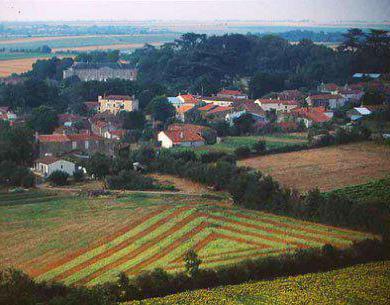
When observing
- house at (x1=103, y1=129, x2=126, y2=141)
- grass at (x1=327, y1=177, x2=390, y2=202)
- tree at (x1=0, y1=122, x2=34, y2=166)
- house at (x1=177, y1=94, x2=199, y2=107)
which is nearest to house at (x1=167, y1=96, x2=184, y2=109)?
house at (x1=177, y1=94, x2=199, y2=107)

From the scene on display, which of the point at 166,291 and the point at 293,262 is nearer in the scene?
the point at 166,291

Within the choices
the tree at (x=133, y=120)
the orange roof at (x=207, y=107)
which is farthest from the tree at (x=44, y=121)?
the orange roof at (x=207, y=107)

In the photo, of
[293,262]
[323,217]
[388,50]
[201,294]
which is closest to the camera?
[201,294]

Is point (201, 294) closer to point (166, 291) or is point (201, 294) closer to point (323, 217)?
point (166, 291)

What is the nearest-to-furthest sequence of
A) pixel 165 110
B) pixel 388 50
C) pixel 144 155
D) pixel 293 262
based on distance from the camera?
pixel 293 262
pixel 144 155
pixel 165 110
pixel 388 50

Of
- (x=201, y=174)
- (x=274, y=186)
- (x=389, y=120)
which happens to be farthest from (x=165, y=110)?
(x=274, y=186)
